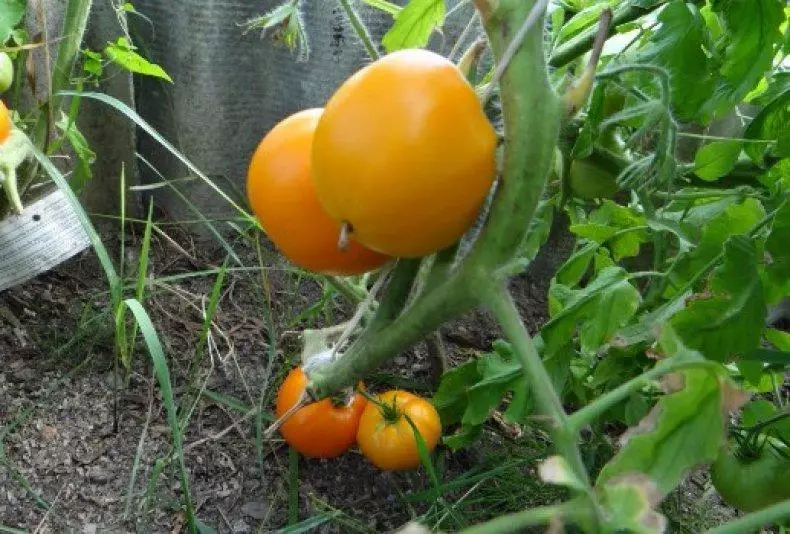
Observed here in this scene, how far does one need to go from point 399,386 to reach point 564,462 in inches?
34.7

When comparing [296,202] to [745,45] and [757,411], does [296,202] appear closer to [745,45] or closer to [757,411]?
[745,45]

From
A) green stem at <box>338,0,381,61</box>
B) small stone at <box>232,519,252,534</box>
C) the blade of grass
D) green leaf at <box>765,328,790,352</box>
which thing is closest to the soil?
small stone at <box>232,519,252,534</box>

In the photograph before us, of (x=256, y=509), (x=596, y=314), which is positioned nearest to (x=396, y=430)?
(x=256, y=509)

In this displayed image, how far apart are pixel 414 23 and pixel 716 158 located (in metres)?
0.38

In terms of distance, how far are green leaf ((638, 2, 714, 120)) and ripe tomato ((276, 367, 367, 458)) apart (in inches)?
23.6

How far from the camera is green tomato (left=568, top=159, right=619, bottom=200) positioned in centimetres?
69

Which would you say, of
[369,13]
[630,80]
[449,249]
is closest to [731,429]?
[630,80]

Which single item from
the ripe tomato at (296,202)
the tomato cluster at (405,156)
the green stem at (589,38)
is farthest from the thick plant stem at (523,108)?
the green stem at (589,38)

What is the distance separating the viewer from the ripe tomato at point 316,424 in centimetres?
101

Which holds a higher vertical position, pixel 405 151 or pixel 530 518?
pixel 405 151

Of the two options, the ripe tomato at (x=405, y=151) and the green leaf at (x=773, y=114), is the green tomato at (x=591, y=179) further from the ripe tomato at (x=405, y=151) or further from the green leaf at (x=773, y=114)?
the ripe tomato at (x=405, y=151)

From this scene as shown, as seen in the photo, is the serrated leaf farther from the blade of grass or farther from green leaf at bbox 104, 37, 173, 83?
green leaf at bbox 104, 37, 173, 83

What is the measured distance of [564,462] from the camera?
1.20ft

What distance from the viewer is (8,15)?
0.83 m
